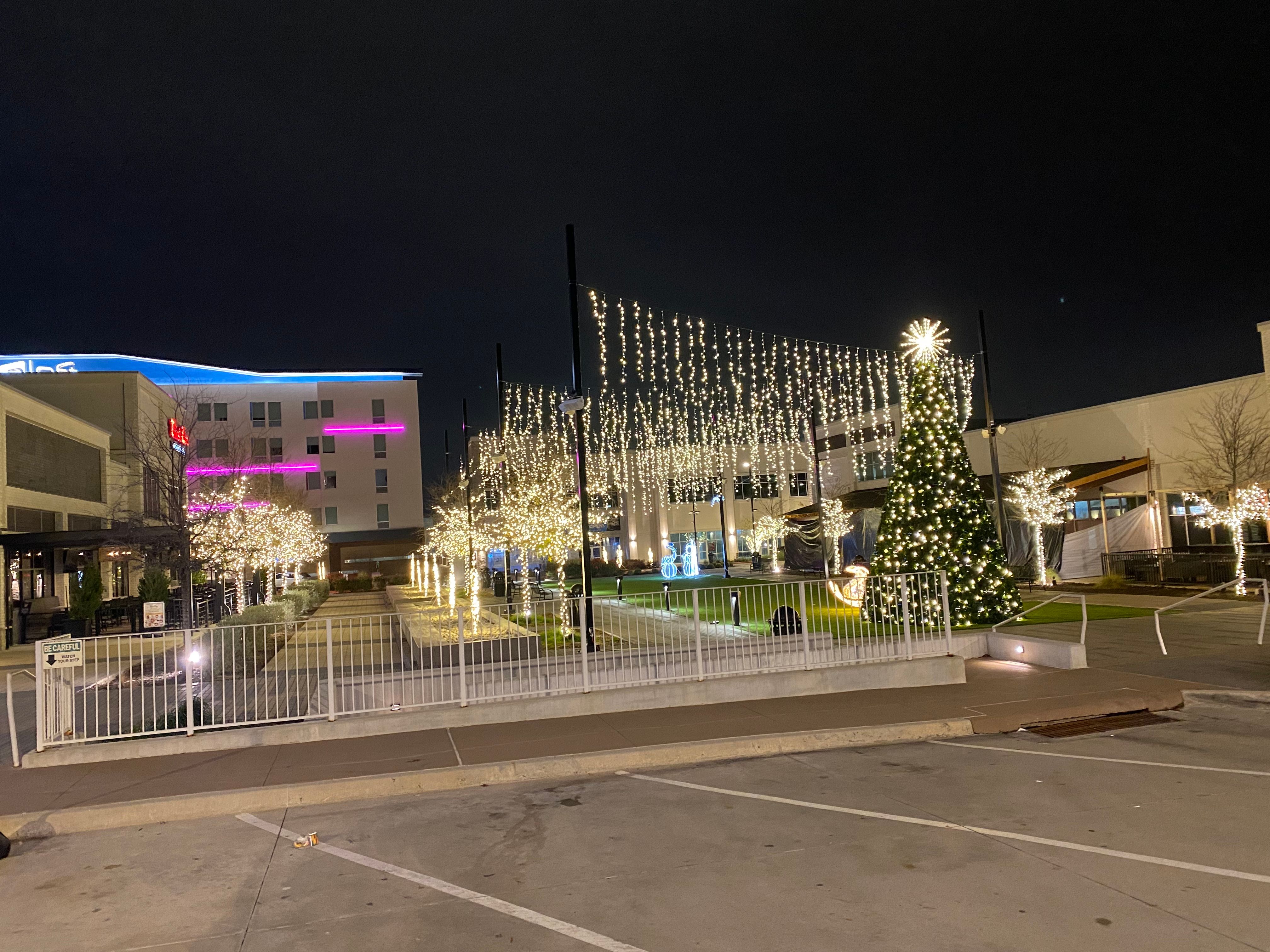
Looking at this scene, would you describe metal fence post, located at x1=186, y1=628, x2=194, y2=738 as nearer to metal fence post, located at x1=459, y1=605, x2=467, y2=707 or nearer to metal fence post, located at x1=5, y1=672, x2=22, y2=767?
metal fence post, located at x1=5, y1=672, x2=22, y2=767

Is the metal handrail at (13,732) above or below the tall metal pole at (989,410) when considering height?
below

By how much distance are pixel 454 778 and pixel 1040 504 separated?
27.5 meters

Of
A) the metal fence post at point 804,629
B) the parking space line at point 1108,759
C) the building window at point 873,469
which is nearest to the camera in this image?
the parking space line at point 1108,759

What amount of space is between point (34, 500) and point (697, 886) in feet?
109

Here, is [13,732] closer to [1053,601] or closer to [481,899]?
[481,899]

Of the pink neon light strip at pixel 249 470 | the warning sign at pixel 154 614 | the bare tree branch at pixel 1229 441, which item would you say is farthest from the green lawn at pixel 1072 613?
the pink neon light strip at pixel 249 470

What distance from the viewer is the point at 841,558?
42.3 metres

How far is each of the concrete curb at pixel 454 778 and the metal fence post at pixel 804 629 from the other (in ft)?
7.46

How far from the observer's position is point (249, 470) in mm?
46812

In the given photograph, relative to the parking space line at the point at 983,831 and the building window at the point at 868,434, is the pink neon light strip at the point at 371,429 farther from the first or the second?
the parking space line at the point at 983,831

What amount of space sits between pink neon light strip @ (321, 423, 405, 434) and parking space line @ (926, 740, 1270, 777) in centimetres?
6748

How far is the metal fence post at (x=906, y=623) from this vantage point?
12.5 meters

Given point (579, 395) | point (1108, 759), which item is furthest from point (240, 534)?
point (1108, 759)

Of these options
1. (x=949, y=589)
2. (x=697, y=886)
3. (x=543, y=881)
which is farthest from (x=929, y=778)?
(x=949, y=589)
